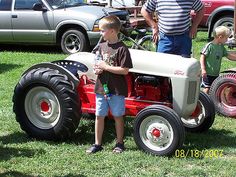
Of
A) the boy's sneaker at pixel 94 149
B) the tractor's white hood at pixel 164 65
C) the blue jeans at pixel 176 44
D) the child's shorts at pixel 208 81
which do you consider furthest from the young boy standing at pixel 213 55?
the boy's sneaker at pixel 94 149

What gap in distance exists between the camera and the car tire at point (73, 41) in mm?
11812

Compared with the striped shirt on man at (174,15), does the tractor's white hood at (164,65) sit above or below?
below

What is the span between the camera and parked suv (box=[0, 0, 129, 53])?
38.9 ft

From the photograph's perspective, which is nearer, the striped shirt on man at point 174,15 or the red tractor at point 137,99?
the red tractor at point 137,99

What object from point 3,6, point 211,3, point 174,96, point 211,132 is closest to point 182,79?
point 174,96

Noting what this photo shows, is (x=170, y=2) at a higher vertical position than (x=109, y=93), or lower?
higher

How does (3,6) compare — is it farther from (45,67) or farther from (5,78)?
(45,67)

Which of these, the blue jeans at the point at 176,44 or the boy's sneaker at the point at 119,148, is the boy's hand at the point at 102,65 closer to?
the boy's sneaker at the point at 119,148

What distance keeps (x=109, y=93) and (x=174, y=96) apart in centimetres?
71

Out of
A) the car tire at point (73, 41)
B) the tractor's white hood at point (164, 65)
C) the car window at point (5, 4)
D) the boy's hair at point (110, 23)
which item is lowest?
the car tire at point (73, 41)

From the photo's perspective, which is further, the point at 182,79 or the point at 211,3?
the point at 211,3

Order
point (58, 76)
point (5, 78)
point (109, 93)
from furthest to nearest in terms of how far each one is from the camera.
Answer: point (5, 78)
point (58, 76)
point (109, 93)

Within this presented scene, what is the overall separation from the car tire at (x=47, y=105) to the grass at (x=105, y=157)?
156 mm

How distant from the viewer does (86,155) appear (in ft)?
16.4
